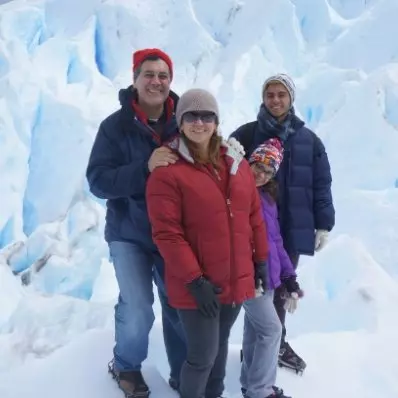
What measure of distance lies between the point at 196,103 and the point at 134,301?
74 cm

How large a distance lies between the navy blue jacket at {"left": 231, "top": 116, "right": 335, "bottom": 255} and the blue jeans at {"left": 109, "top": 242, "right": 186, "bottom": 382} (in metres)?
0.58

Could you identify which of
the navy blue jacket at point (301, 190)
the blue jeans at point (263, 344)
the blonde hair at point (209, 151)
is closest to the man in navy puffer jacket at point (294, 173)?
the navy blue jacket at point (301, 190)

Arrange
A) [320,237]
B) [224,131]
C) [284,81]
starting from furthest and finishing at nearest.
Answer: [224,131]
[320,237]
[284,81]

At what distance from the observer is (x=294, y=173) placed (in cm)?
→ 197

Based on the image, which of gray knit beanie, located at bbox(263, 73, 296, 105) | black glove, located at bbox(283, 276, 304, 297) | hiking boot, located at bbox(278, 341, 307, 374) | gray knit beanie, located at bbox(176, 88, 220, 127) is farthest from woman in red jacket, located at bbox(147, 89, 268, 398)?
hiking boot, located at bbox(278, 341, 307, 374)

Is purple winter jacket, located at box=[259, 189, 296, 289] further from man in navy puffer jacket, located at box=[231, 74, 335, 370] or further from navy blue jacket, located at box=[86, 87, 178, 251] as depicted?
navy blue jacket, located at box=[86, 87, 178, 251]

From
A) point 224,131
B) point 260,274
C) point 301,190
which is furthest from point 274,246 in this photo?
point 224,131

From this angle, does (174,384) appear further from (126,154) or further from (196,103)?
(196,103)

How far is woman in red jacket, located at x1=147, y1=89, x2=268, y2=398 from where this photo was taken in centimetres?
141

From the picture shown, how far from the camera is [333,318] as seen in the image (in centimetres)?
372

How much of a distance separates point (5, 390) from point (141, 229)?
978mm

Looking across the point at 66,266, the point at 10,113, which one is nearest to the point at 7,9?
the point at 10,113

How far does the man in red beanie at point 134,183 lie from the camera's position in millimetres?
1631

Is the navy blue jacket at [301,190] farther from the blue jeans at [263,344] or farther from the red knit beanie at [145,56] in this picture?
the red knit beanie at [145,56]
